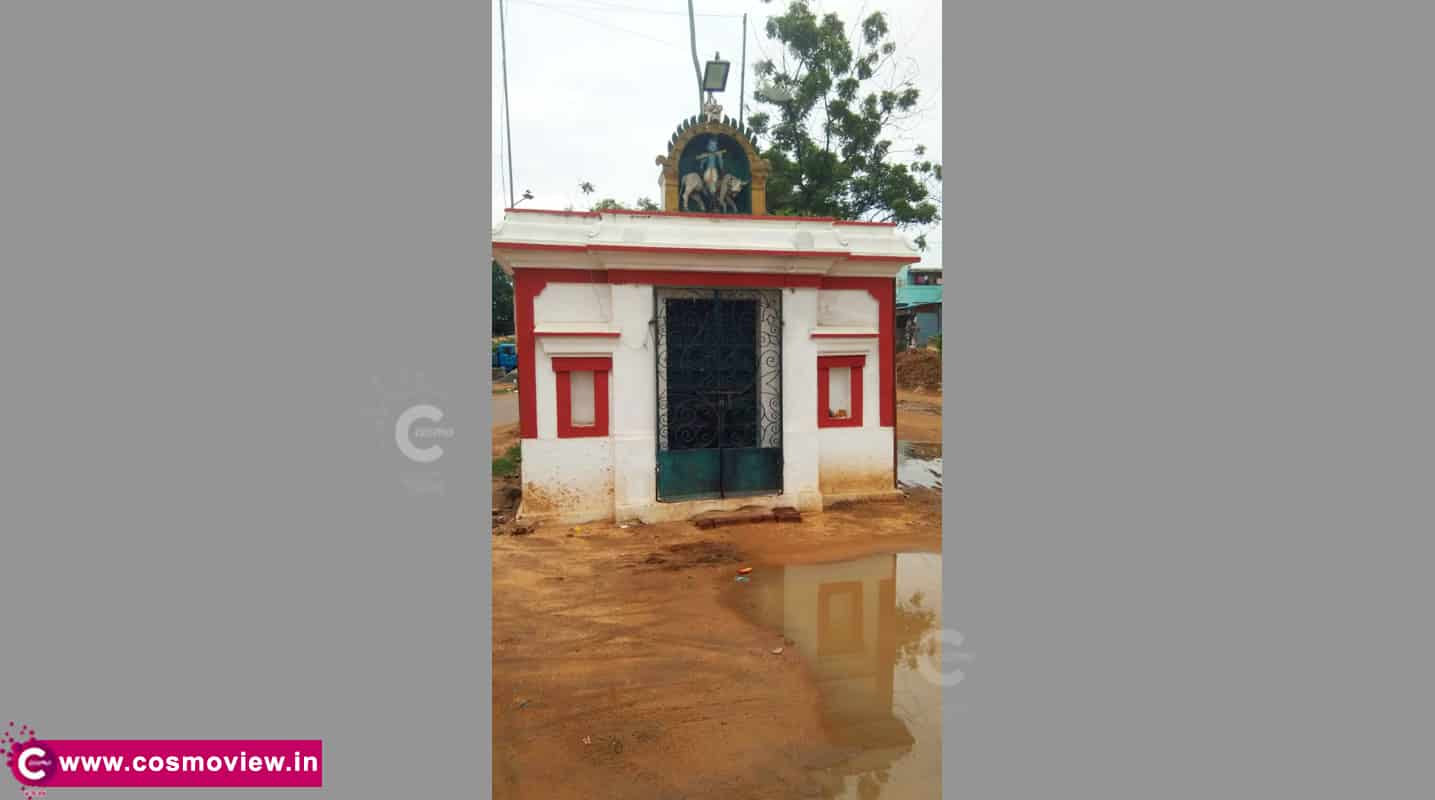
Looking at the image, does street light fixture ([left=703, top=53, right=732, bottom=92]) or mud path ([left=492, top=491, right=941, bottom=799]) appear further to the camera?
street light fixture ([left=703, top=53, right=732, bottom=92])

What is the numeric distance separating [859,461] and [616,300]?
3713mm

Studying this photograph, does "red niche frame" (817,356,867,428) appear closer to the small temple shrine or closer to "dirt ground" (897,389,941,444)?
the small temple shrine

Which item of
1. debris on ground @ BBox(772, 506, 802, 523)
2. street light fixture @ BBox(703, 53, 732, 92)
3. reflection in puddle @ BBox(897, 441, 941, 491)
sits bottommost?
debris on ground @ BBox(772, 506, 802, 523)

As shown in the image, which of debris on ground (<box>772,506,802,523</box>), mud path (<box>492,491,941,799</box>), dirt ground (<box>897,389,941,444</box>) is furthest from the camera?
dirt ground (<box>897,389,941,444</box>)

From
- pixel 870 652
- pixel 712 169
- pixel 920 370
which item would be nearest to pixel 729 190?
pixel 712 169

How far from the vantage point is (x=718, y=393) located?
7867 millimetres

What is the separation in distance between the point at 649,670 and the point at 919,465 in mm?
8304

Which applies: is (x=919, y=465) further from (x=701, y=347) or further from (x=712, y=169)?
(x=712, y=169)

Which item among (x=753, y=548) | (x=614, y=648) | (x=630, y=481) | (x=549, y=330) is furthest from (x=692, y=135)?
(x=614, y=648)

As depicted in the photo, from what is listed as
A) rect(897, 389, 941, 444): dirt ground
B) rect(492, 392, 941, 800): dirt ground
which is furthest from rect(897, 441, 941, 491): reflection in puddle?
rect(492, 392, 941, 800): dirt ground

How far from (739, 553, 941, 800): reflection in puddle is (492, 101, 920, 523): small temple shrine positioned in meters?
2.07

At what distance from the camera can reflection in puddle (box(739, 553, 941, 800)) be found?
9.99 feet

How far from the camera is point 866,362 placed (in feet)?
27.6

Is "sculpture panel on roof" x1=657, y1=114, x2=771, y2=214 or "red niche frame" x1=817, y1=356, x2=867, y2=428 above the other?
"sculpture panel on roof" x1=657, y1=114, x2=771, y2=214
